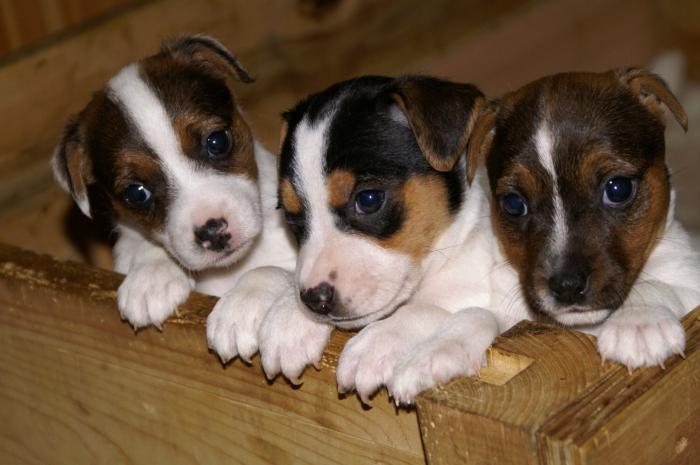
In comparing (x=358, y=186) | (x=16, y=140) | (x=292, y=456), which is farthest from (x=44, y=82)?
(x=292, y=456)

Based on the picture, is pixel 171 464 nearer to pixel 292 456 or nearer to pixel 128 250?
pixel 292 456

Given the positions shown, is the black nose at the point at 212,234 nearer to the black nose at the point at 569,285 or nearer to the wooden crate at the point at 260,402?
the wooden crate at the point at 260,402

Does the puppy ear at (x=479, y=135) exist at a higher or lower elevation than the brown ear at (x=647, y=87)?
lower

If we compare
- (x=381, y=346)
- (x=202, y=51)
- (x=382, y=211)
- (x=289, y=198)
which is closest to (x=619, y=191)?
(x=382, y=211)

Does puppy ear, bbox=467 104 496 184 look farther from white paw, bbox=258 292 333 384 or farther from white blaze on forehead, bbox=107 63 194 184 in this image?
white blaze on forehead, bbox=107 63 194 184

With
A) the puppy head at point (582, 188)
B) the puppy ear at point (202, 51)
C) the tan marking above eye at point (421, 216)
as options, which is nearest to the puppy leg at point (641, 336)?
the puppy head at point (582, 188)

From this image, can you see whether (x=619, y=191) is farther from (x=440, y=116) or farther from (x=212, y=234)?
(x=212, y=234)
